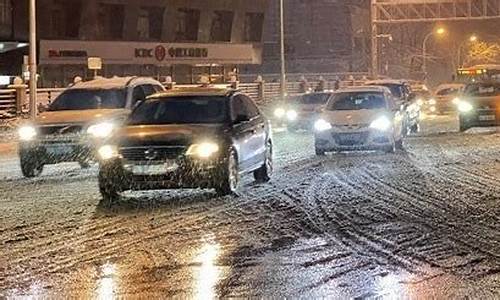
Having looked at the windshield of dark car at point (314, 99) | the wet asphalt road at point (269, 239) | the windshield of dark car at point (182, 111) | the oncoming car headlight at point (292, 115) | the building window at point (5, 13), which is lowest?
the wet asphalt road at point (269, 239)

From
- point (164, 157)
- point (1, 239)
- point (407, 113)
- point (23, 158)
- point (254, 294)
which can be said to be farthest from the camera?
point (407, 113)

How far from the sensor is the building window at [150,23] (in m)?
61.4

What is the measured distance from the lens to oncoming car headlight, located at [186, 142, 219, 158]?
13719 mm

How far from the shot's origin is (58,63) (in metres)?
52.1

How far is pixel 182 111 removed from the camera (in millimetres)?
15297

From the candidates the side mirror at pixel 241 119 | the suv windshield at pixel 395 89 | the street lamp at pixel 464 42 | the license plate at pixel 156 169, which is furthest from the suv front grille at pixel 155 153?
the street lamp at pixel 464 42

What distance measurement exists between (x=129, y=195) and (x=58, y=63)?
1522 inches

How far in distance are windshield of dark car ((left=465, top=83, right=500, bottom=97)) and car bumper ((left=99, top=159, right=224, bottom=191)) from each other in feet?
57.8

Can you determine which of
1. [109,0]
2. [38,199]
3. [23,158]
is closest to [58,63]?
[109,0]

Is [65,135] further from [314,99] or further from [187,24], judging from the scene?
[187,24]

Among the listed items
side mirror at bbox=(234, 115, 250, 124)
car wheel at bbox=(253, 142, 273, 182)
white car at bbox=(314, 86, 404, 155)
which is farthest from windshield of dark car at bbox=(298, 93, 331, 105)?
side mirror at bbox=(234, 115, 250, 124)

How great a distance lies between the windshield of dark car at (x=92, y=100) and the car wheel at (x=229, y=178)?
5786 mm

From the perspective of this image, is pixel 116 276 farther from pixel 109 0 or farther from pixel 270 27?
pixel 270 27

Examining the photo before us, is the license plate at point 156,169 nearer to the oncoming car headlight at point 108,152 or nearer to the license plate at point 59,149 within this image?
the oncoming car headlight at point 108,152
